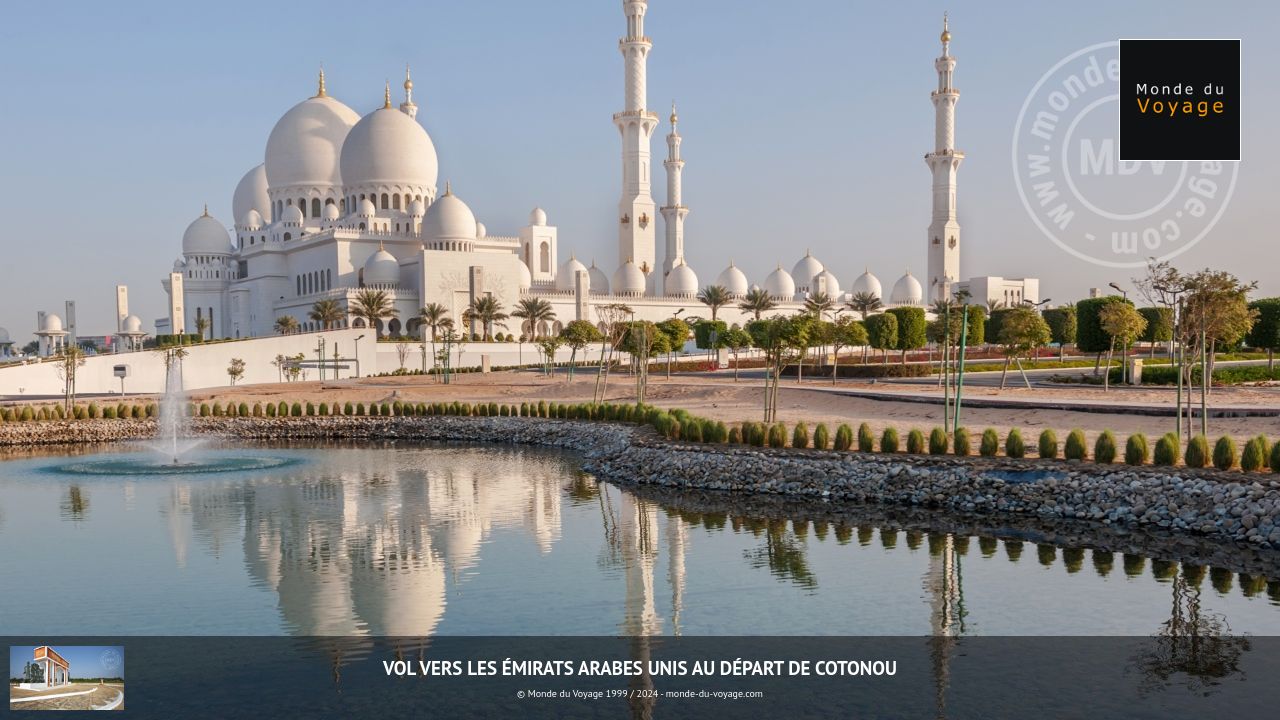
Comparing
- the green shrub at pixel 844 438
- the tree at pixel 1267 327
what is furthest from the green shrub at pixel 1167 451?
the tree at pixel 1267 327

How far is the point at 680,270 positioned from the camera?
87.8 metres

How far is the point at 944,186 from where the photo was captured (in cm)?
8838

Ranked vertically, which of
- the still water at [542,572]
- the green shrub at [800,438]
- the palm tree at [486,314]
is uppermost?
the palm tree at [486,314]

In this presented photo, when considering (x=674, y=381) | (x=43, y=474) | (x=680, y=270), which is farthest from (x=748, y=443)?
(x=680, y=270)

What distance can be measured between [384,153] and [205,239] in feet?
61.3

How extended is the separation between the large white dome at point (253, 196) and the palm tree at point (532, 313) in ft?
89.5

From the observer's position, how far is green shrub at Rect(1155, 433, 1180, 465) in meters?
17.8

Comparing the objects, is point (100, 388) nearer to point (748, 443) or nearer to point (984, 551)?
point (748, 443)

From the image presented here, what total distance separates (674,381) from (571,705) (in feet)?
122

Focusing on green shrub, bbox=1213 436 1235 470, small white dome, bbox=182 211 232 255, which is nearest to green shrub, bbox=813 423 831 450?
green shrub, bbox=1213 436 1235 470

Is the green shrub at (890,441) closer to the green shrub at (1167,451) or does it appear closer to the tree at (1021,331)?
the green shrub at (1167,451)

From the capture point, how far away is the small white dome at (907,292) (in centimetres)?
10250

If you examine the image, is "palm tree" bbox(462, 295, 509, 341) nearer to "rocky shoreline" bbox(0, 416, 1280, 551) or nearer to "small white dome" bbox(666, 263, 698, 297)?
"small white dome" bbox(666, 263, 698, 297)

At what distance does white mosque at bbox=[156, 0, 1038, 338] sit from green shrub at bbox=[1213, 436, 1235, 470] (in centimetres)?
5702
